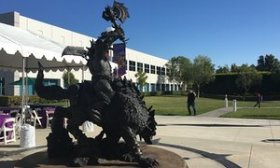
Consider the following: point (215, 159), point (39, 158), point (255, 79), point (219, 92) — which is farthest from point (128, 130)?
point (219, 92)

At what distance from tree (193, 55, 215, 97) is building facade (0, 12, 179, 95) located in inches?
384

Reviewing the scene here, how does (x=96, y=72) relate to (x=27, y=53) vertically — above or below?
below

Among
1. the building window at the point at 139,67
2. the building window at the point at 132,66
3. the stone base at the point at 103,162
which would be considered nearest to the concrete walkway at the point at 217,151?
the stone base at the point at 103,162

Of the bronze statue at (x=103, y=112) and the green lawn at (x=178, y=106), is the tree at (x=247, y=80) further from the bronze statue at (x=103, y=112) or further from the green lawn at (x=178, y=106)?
the bronze statue at (x=103, y=112)

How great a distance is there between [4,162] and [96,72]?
11.0 ft

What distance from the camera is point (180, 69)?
302ft

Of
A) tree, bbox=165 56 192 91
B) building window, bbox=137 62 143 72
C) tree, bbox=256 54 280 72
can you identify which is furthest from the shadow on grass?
tree, bbox=256 54 280 72

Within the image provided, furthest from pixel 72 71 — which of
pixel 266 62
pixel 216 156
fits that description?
pixel 266 62

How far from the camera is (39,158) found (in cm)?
697

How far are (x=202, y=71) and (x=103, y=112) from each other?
7841 centimetres

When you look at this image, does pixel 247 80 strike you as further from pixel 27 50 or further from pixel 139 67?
pixel 27 50

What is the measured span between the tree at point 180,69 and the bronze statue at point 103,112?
81.0 meters

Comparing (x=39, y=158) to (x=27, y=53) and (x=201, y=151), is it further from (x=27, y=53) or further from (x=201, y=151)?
(x=27, y=53)

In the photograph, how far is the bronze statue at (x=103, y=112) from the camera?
6379 mm
